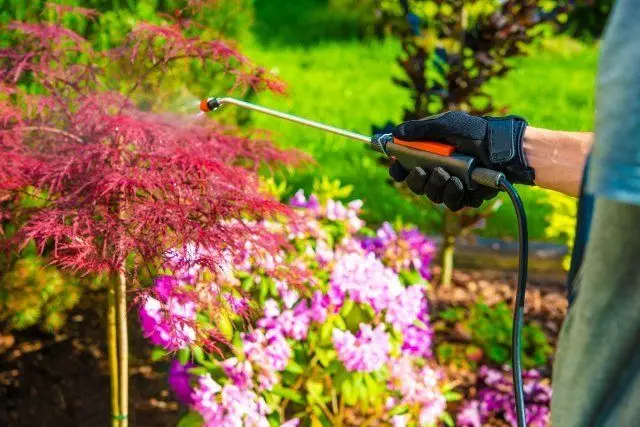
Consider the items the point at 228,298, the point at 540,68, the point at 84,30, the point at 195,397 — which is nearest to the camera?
the point at 228,298

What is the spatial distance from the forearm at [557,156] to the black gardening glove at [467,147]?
0.02 meters

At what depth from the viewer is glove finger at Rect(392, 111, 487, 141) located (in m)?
1.89

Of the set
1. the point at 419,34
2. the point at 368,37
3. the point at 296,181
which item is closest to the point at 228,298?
the point at 419,34

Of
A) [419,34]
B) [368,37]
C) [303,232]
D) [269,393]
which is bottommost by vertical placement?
[368,37]

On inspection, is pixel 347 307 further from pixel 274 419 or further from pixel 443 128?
pixel 443 128

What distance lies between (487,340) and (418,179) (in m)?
1.65

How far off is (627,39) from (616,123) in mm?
88

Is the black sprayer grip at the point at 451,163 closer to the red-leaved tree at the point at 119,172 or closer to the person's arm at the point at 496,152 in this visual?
the person's arm at the point at 496,152

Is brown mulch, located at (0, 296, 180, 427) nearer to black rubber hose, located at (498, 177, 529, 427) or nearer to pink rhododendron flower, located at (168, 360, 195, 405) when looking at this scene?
pink rhododendron flower, located at (168, 360, 195, 405)

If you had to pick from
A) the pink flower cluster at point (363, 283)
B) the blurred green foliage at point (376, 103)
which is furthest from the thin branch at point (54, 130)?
the blurred green foliage at point (376, 103)

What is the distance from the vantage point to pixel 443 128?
1905 mm

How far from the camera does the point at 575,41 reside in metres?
8.12

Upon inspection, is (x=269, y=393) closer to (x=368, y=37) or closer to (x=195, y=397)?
(x=195, y=397)

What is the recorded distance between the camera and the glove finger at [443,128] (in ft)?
6.19
